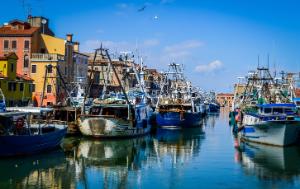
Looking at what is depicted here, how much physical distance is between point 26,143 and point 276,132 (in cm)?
2228

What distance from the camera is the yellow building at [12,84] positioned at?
59531mm

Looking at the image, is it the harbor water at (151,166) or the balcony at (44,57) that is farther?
the balcony at (44,57)

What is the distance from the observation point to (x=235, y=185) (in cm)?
2639

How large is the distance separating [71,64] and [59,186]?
61.9 meters

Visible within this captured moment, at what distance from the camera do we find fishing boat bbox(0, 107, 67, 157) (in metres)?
31.7

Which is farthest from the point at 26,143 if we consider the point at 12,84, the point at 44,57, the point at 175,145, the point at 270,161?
the point at 44,57

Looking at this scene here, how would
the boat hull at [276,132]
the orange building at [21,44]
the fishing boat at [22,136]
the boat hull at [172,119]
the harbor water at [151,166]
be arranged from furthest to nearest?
the orange building at [21,44] < the boat hull at [172,119] < the boat hull at [276,132] < the fishing boat at [22,136] < the harbor water at [151,166]

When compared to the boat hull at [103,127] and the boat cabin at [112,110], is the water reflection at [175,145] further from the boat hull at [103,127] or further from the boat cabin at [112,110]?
the boat cabin at [112,110]

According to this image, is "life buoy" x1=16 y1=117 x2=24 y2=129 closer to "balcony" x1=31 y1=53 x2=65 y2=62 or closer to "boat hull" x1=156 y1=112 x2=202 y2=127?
"boat hull" x1=156 y1=112 x2=202 y2=127

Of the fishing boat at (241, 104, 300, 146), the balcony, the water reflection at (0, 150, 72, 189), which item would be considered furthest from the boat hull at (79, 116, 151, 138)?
the balcony

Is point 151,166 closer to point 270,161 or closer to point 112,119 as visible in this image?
point 270,161

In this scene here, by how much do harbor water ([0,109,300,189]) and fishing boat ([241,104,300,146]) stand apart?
3.28 ft

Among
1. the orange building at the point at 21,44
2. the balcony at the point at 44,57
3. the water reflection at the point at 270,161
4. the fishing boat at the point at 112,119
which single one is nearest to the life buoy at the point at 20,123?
the fishing boat at the point at 112,119

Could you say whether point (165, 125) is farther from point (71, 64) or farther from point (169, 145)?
point (71, 64)
